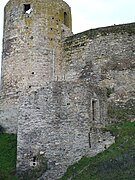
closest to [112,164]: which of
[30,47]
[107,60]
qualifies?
→ [107,60]

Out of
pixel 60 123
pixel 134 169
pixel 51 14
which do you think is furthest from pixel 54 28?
pixel 134 169

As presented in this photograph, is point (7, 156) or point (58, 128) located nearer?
point (58, 128)

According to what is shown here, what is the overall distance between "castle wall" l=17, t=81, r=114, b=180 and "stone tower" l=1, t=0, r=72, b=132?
467cm

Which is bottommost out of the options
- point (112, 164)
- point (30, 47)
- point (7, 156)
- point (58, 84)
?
point (7, 156)

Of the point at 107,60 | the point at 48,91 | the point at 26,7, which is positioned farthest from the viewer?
the point at 26,7

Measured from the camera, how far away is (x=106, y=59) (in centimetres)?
2555

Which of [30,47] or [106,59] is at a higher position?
[30,47]

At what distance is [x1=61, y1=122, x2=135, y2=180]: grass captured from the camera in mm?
17673

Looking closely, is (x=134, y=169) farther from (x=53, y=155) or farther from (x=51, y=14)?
(x=51, y=14)

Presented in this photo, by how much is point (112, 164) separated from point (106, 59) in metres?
8.71

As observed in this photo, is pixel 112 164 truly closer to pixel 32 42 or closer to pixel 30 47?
pixel 30 47

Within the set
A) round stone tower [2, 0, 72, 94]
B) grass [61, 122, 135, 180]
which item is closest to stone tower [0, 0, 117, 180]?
round stone tower [2, 0, 72, 94]

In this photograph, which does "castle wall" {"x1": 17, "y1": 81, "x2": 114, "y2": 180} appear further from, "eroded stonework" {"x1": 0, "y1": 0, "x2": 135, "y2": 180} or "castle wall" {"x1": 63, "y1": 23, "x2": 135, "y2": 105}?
"castle wall" {"x1": 63, "y1": 23, "x2": 135, "y2": 105}

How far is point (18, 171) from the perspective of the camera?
20406mm
